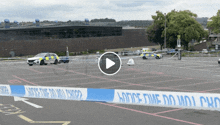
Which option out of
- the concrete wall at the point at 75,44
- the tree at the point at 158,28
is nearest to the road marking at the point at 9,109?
the concrete wall at the point at 75,44

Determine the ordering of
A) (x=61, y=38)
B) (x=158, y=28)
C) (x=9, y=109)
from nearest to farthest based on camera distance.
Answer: (x=9, y=109), (x=158, y=28), (x=61, y=38)

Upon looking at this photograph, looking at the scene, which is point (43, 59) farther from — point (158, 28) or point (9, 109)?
point (158, 28)

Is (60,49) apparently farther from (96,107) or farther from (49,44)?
(96,107)

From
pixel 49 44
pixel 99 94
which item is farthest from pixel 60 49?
pixel 99 94

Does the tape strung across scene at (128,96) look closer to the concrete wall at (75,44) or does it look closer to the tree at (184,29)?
the concrete wall at (75,44)

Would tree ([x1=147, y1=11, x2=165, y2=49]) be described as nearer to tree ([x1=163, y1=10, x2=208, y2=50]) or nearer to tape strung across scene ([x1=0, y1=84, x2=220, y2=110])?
tree ([x1=163, y1=10, x2=208, y2=50])
